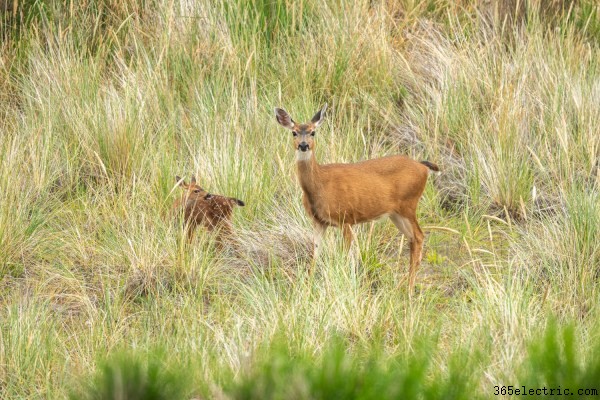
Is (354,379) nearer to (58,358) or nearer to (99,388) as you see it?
(99,388)

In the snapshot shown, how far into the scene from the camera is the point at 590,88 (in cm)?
859

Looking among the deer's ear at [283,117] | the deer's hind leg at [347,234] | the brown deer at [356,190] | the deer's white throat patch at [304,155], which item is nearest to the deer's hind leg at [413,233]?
the brown deer at [356,190]

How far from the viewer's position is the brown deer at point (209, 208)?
7.34 meters

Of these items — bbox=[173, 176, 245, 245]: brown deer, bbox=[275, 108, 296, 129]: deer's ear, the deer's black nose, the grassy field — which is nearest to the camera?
the grassy field

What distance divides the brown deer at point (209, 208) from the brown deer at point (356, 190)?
0.72 m

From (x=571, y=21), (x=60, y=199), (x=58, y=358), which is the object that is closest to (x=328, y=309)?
(x=58, y=358)

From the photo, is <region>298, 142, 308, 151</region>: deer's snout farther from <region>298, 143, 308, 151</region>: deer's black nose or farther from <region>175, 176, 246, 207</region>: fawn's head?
<region>175, 176, 246, 207</region>: fawn's head

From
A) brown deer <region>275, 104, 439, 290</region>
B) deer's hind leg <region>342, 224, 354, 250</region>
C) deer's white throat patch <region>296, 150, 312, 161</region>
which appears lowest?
deer's hind leg <region>342, 224, 354, 250</region>

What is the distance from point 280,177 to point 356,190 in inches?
46.4

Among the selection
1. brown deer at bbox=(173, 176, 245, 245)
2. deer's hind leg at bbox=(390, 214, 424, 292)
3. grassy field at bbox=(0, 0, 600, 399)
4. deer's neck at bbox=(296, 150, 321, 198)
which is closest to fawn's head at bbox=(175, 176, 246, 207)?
brown deer at bbox=(173, 176, 245, 245)

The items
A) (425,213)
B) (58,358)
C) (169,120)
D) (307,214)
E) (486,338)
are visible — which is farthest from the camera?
(169,120)

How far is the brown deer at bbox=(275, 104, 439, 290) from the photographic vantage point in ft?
22.0

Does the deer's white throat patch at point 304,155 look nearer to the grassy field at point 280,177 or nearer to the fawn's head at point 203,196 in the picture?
the grassy field at point 280,177

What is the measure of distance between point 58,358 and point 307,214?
6.52 ft
